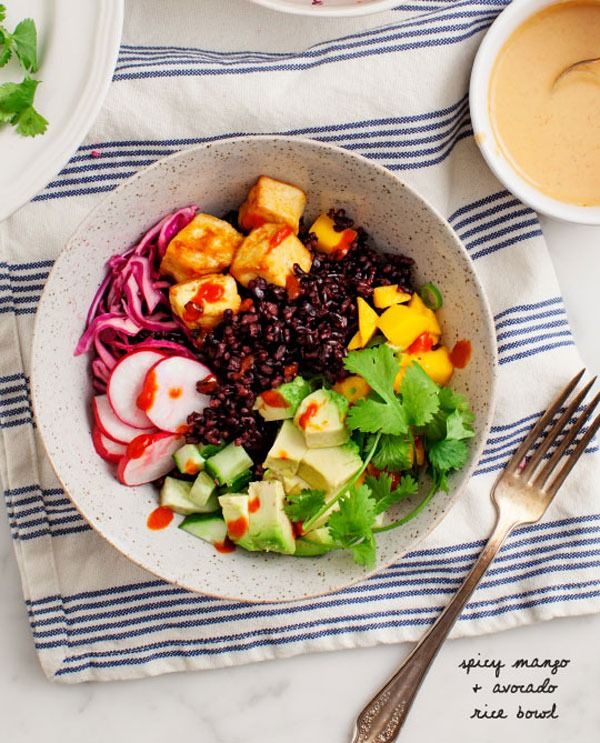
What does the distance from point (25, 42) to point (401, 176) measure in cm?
112

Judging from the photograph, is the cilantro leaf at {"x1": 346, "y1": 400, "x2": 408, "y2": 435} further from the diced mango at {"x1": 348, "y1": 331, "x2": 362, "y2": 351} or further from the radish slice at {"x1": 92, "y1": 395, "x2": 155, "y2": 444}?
the radish slice at {"x1": 92, "y1": 395, "x2": 155, "y2": 444}

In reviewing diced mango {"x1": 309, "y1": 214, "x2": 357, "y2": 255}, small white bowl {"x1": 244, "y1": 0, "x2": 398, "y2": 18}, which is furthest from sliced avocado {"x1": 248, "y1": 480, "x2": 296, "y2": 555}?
small white bowl {"x1": 244, "y1": 0, "x2": 398, "y2": 18}

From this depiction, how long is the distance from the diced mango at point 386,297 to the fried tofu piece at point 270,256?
21 cm

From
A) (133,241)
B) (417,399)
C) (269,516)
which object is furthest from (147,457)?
(417,399)

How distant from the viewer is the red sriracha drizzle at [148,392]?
92.7 inches

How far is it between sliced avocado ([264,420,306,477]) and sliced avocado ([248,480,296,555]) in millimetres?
43

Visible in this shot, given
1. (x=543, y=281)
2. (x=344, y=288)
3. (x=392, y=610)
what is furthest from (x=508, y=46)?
(x=392, y=610)

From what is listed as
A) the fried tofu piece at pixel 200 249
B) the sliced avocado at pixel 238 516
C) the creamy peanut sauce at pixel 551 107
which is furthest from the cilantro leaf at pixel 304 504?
the creamy peanut sauce at pixel 551 107

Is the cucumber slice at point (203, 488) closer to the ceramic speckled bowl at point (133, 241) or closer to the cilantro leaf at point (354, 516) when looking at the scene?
the ceramic speckled bowl at point (133, 241)

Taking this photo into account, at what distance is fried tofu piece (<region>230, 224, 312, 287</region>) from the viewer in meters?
2.33

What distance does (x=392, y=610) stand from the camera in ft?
8.80

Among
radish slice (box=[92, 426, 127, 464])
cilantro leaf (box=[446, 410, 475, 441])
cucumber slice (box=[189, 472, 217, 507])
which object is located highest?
cilantro leaf (box=[446, 410, 475, 441])

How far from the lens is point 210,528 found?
243 cm

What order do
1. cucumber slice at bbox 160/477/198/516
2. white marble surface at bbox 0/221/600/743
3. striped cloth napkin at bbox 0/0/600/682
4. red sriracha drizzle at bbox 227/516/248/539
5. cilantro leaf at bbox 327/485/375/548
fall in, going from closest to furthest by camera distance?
cilantro leaf at bbox 327/485/375/548
red sriracha drizzle at bbox 227/516/248/539
cucumber slice at bbox 160/477/198/516
striped cloth napkin at bbox 0/0/600/682
white marble surface at bbox 0/221/600/743
